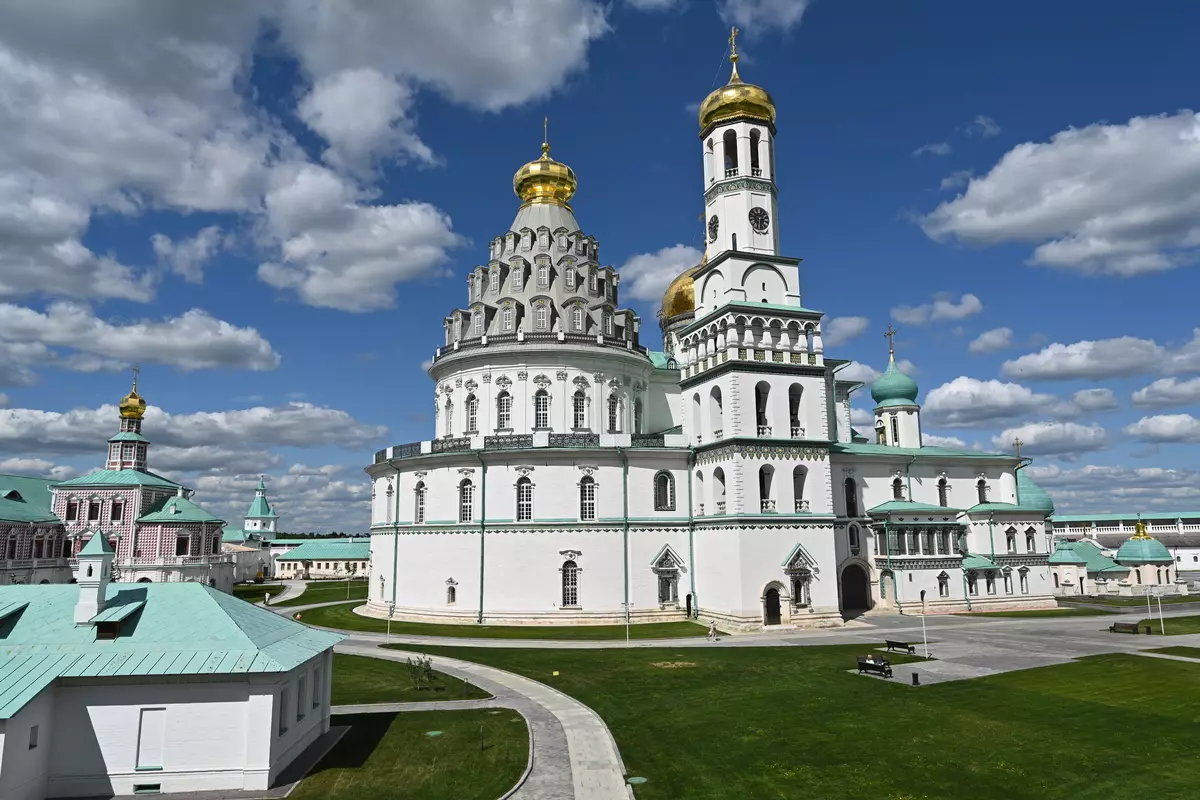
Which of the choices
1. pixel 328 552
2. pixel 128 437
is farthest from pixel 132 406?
pixel 328 552

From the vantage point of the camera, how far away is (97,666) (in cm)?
1564

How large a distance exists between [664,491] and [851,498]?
1292 centimetres

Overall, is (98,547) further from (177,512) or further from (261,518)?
(261,518)

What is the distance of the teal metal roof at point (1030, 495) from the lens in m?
55.2

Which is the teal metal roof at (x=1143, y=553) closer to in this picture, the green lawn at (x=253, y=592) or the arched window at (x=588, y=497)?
the arched window at (x=588, y=497)

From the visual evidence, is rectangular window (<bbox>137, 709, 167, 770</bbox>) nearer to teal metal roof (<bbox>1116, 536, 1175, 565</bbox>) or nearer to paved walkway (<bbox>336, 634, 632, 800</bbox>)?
paved walkway (<bbox>336, 634, 632, 800</bbox>)

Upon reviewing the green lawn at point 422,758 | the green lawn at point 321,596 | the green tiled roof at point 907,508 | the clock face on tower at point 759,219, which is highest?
the clock face on tower at point 759,219

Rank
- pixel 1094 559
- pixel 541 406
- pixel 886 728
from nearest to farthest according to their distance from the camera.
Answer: pixel 886 728 → pixel 541 406 → pixel 1094 559

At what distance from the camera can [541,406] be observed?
4897 cm

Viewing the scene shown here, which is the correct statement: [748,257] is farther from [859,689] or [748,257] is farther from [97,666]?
[97,666]

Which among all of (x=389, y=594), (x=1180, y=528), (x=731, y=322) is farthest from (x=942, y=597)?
(x=1180, y=528)

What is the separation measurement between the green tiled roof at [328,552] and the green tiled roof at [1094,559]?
285ft

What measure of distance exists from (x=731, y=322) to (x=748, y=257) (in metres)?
4.46

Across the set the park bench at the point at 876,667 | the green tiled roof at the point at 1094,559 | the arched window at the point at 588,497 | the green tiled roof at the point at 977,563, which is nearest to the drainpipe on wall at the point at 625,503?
the arched window at the point at 588,497
